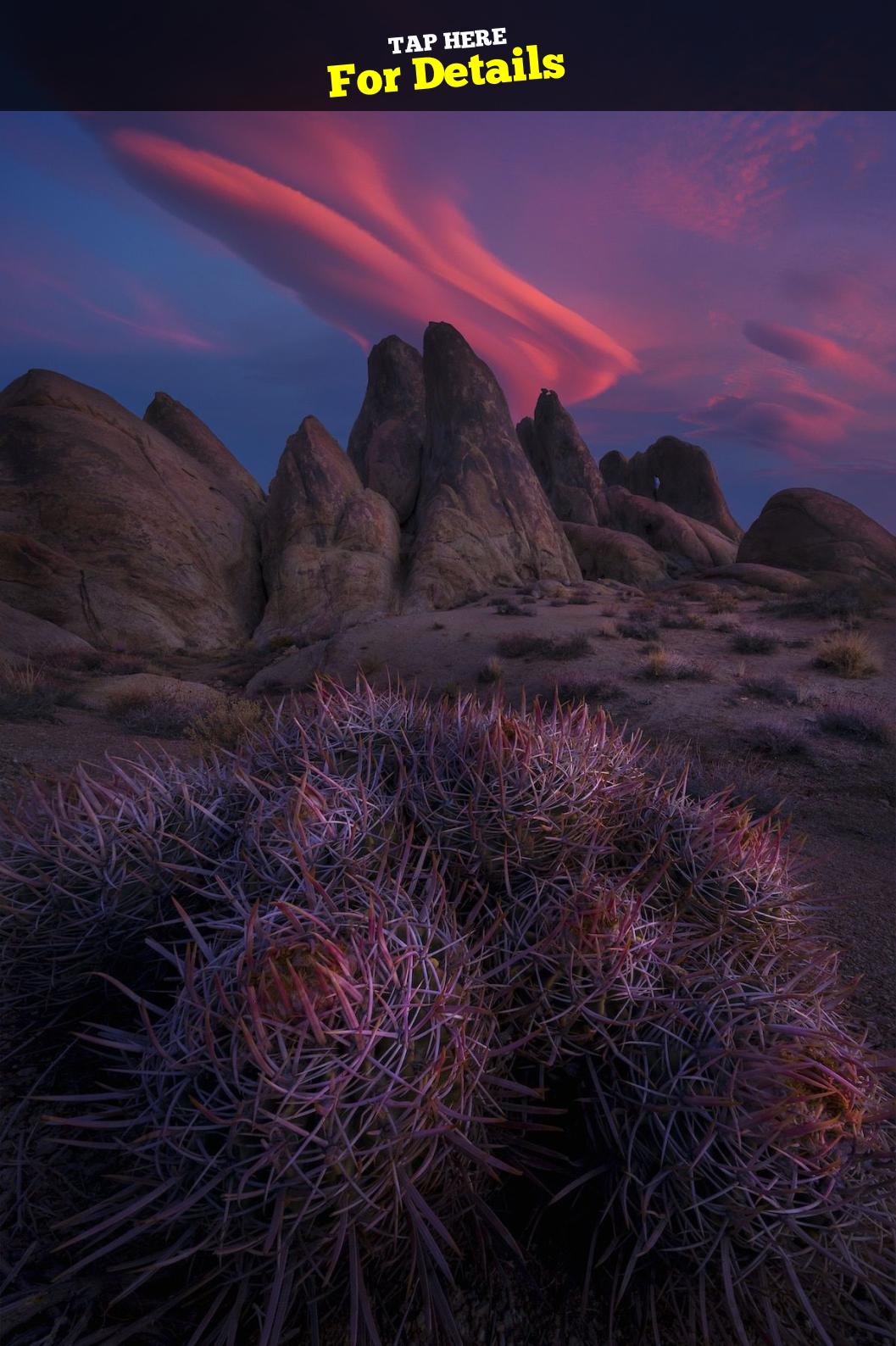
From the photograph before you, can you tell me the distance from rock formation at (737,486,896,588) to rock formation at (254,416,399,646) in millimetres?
19565

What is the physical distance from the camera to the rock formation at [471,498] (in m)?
27.5

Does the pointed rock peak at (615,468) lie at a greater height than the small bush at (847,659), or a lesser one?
greater

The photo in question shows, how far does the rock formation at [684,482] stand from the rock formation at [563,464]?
896 centimetres

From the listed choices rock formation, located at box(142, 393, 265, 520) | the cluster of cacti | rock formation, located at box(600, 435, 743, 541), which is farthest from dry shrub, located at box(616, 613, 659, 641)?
rock formation, located at box(600, 435, 743, 541)

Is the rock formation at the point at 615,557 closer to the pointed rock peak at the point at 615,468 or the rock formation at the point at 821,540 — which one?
the rock formation at the point at 821,540

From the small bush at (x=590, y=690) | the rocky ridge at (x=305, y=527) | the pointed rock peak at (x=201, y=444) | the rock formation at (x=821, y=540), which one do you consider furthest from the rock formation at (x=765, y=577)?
the pointed rock peak at (x=201, y=444)

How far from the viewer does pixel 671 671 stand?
38.0 feet

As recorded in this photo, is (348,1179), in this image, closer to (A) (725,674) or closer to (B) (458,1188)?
(B) (458,1188)

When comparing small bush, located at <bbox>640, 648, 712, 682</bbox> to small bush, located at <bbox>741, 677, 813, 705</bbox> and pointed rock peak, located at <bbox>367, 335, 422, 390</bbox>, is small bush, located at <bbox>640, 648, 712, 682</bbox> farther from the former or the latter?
pointed rock peak, located at <bbox>367, 335, 422, 390</bbox>

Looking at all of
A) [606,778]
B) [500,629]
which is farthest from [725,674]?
[606,778]

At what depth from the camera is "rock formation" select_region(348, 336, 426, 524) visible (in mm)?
32750

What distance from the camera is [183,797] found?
206 centimetres

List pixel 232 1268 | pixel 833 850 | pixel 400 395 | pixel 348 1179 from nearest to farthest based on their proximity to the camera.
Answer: pixel 348 1179 → pixel 232 1268 → pixel 833 850 → pixel 400 395

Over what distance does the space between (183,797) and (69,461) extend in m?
27.3
